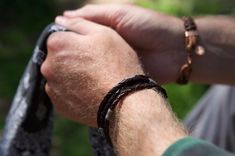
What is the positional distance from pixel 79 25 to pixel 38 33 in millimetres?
3313

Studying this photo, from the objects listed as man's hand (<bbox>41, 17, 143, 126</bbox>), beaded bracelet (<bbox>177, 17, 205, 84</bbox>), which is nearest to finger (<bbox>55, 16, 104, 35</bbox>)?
man's hand (<bbox>41, 17, 143, 126</bbox>)

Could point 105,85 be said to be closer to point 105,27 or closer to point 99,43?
point 99,43

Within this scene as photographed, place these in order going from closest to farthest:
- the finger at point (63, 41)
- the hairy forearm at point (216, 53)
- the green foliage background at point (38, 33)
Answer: the finger at point (63, 41) → the hairy forearm at point (216, 53) → the green foliage background at point (38, 33)

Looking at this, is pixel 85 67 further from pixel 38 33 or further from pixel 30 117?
Result: pixel 38 33

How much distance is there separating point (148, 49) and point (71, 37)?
248 mm

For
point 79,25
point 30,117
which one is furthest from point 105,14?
point 30,117

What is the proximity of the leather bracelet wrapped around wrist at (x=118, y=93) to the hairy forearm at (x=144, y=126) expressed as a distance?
0.01 meters

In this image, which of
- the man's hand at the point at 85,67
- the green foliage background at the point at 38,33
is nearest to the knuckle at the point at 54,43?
the man's hand at the point at 85,67

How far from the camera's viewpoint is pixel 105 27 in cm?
141

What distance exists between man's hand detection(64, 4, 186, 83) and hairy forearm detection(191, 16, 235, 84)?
71mm

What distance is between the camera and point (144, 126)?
3.50 ft

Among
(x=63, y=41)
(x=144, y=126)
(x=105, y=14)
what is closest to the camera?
(x=144, y=126)

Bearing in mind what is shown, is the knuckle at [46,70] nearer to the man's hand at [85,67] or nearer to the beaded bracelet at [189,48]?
the man's hand at [85,67]

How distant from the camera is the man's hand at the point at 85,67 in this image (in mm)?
1221
